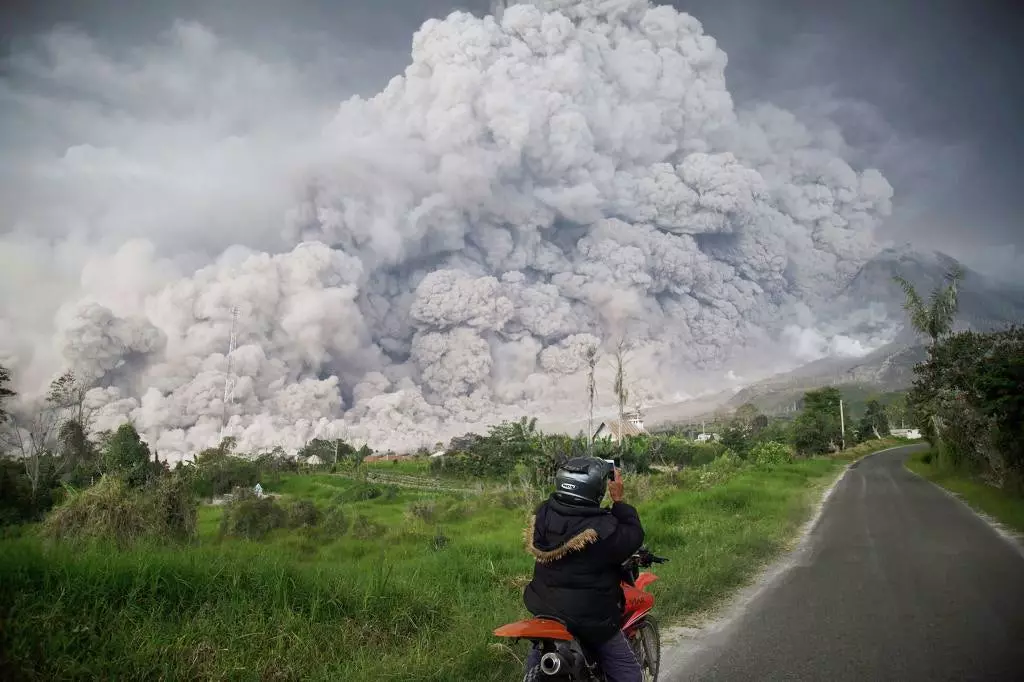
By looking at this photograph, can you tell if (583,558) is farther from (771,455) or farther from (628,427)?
(628,427)

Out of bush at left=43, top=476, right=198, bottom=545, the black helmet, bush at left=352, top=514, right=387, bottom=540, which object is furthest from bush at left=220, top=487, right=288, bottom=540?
the black helmet

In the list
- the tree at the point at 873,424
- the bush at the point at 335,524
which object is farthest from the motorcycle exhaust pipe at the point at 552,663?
the tree at the point at 873,424

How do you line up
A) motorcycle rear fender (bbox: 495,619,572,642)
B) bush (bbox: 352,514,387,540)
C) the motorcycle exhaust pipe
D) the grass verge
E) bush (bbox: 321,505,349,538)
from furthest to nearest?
1. bush (bbox: 321,505,349,538)
2. bush (bbox: 352,514,387,540)
3. the grass verge
4. motorcycle rear fender (bbox: 495,619,572,642)
5. the motorcycle exhaust pipe

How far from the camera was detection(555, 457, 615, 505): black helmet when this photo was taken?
3.29 m

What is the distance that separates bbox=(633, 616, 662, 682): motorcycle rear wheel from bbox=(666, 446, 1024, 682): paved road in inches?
16.2

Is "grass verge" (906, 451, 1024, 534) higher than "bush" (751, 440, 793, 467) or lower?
higher

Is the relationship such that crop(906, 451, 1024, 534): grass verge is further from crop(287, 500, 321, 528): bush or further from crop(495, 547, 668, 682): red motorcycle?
crop(287, 500, 321, 528): bush

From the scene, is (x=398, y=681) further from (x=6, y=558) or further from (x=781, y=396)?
(x=781, y=396)

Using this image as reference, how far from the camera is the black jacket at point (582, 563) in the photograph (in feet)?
10.7

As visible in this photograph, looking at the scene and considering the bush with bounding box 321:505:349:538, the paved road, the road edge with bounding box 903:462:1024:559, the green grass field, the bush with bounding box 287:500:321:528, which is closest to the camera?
the green grass field

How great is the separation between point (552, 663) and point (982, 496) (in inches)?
778

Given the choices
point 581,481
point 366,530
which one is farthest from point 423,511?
point 581,481

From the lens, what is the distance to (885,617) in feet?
20.7

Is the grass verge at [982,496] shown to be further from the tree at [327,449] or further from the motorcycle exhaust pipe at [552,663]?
the tree at [327,449]
